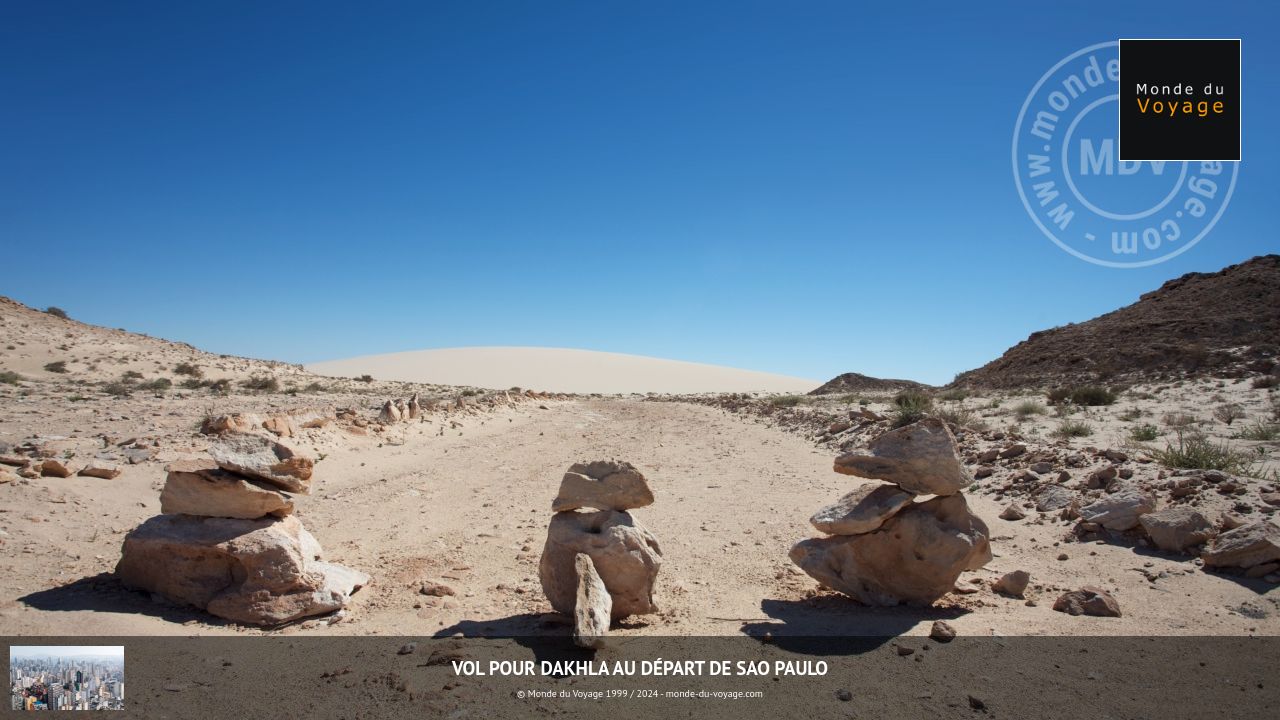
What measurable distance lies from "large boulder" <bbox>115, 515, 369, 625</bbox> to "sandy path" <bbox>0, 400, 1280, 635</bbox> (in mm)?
165

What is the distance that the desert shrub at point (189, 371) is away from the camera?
30.9 metres

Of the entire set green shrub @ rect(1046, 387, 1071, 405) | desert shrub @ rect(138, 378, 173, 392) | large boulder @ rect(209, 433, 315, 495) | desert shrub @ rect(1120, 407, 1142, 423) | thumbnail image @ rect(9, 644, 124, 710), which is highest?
green shrub @ rect(1046, 387, 1071, 405)

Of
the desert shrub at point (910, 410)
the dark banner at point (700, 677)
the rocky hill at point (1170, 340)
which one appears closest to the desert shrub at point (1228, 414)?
the desert shrub at point (910, 410)

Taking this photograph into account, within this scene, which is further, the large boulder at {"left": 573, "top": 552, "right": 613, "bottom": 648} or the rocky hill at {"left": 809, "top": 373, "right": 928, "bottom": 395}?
the rocky hill at {"left": 809, "top": 373, "right": 928, "bottom": 395}

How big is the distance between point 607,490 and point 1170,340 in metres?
35.2

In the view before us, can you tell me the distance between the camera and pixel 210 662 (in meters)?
4.28

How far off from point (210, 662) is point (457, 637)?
1.61 m

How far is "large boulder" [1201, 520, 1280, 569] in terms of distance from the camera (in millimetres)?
5500

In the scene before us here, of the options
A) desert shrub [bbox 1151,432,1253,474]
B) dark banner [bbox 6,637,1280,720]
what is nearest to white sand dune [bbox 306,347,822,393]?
desert shrub [bbox 1151,432,1253,474]

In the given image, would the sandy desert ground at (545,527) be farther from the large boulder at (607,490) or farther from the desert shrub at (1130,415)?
the large boulder at (607,490)

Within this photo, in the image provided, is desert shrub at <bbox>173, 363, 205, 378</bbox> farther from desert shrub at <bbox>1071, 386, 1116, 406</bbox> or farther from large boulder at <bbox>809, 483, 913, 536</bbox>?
desert shrub at <bbox>1071, 386, 1116, 406</bbox>

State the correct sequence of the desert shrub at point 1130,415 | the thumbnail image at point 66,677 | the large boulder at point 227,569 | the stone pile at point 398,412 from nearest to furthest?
the thumbnail image at point 66,677 → the large boulder at point 227,569 → the desert shrub at point 1130,415 → the stone pile at point 398,412

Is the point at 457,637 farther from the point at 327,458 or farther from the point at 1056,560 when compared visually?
the point at 327,458

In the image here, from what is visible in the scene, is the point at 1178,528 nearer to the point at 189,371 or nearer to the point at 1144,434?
the point at 1144,434
